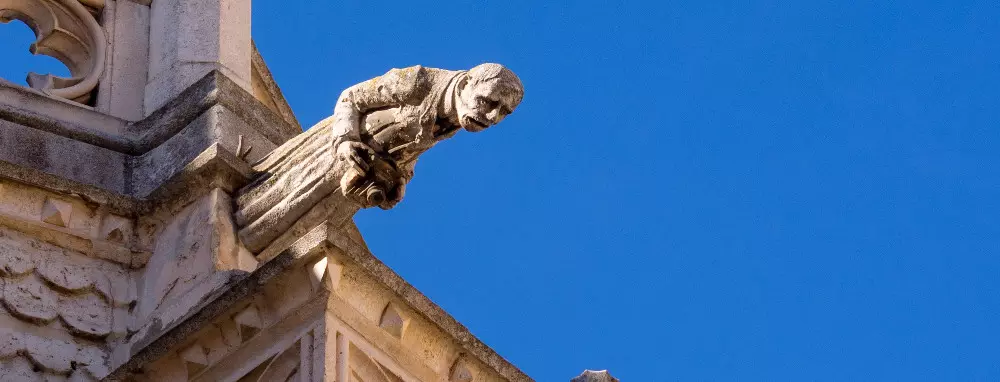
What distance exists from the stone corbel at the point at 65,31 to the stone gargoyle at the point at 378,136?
1.63 meters

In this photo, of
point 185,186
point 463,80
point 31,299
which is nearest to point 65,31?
point 185,186

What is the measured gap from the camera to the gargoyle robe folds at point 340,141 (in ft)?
40.2

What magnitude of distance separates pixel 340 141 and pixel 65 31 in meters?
2.34

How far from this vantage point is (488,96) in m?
11.9

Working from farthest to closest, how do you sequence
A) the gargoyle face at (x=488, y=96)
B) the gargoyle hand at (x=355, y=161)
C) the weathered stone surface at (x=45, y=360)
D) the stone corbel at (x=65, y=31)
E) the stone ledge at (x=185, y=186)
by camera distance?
the stone corbel at (x=65, y=31) < the stone ledge at (x=185, y=186) < the gargoyle hand at (x=355, y=161) < the weathered stone surface at (x=45, y=360) < the gargoyle face at (x=488, y=96)

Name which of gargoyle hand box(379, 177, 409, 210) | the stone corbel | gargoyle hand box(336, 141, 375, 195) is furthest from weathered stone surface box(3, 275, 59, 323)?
the stone corbel

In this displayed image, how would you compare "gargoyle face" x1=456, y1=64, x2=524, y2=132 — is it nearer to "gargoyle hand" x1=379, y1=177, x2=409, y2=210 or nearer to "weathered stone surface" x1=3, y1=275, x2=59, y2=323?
"gargoyle hand" x1=379, y1=177, x2=409, y2=210

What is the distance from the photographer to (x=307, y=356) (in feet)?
36.9

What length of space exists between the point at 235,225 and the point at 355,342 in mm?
1800

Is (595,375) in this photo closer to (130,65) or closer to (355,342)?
(355,342)

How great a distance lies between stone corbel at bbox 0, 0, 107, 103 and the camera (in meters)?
14.2

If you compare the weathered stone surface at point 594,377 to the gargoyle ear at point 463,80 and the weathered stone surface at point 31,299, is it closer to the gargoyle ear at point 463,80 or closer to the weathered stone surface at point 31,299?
the gargoyle ear at point 463,80

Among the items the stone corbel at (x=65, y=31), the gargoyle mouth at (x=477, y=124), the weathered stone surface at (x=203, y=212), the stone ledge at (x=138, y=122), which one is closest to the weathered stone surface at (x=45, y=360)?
the weathered stone surface at (x=203, y=212)

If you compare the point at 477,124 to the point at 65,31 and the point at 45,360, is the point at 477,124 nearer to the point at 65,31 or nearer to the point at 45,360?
the point at 45,360
